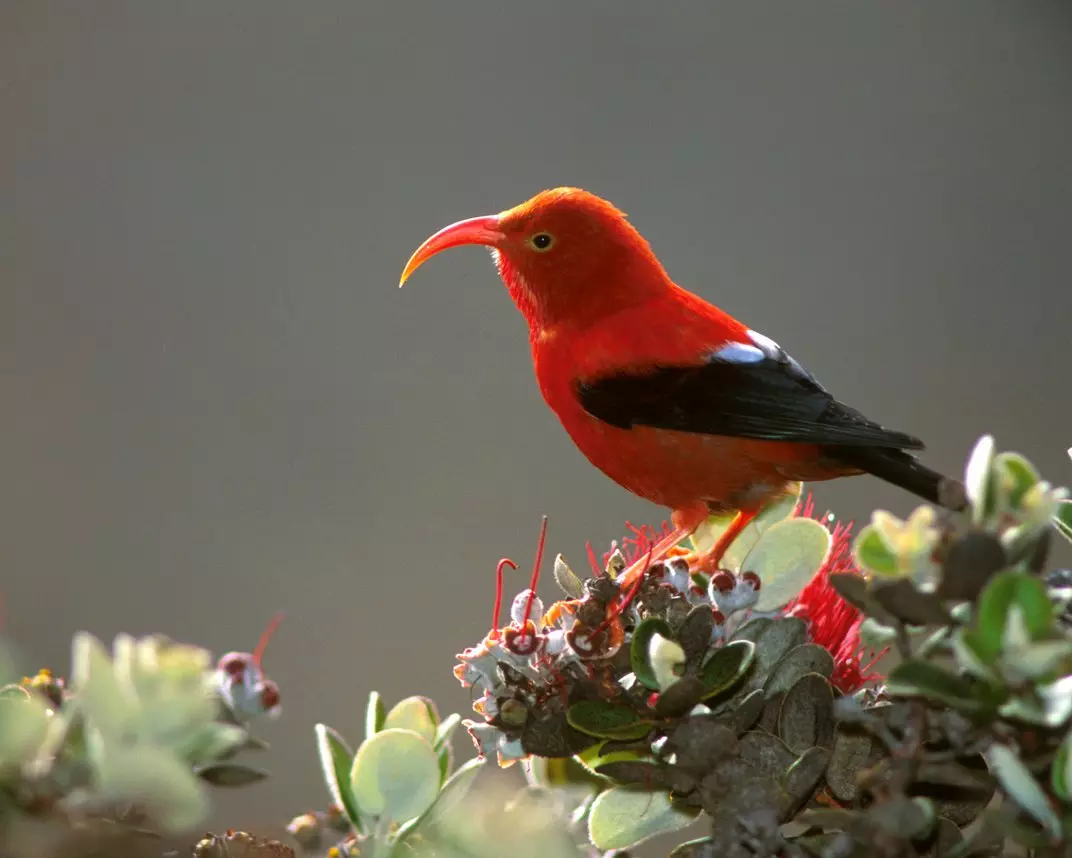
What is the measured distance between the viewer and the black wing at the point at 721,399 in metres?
0.91

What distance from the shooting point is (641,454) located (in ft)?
3.06

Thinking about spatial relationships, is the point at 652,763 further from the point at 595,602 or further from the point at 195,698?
the point at 195,698

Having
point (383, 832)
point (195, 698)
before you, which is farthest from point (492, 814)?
point (195, 698)

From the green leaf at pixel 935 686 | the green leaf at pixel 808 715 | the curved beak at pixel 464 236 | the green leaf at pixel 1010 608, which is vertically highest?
the curved beak at pixel 464 236

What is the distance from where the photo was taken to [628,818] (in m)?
0.59

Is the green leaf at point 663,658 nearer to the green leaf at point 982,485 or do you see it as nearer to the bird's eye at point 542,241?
the green leaf at point 982,485

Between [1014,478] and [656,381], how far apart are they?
0.53 m

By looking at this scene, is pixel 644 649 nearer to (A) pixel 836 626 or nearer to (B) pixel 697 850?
(B) pixel 697 850

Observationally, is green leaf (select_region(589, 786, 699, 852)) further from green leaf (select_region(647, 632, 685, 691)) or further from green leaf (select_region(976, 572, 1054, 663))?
green leaf (select_region(976, 572, 1054, 663))

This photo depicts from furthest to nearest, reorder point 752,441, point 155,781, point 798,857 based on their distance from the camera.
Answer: point 752,441, point 798,857, point 155,781

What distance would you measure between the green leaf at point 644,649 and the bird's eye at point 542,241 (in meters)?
0.53

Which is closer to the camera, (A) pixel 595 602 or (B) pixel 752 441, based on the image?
(A) pixel 595 602

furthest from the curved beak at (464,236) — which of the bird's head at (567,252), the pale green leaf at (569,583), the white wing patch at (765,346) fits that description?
the pale green leaf at (569,583)

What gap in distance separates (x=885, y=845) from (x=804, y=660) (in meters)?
0.21
